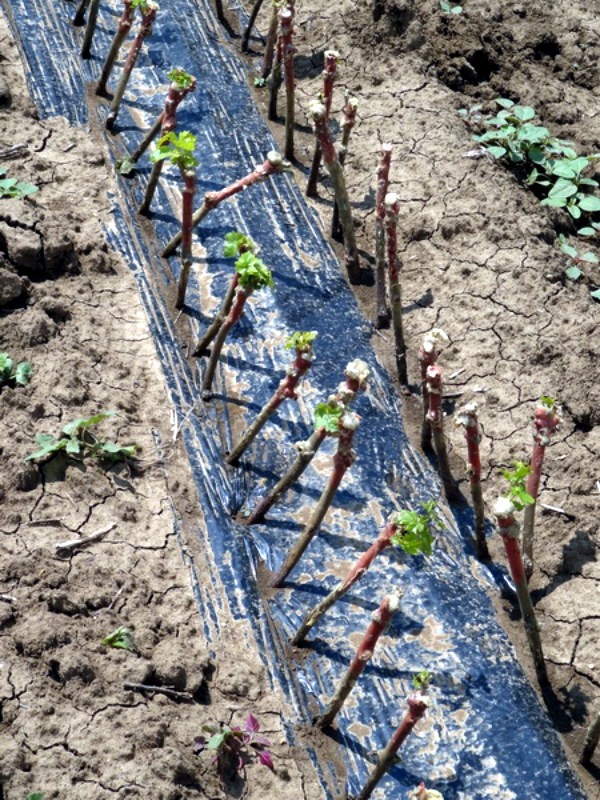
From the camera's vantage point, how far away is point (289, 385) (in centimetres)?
372

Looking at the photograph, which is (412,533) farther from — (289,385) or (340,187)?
(340,187)

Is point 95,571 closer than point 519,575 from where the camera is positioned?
No

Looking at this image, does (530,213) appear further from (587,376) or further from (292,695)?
(292,695)

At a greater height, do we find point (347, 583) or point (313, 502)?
point (347, 583)

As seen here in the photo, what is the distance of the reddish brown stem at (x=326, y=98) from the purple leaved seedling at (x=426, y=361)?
48.4 inches

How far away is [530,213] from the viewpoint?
4738 mm

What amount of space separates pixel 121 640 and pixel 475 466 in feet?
3.97

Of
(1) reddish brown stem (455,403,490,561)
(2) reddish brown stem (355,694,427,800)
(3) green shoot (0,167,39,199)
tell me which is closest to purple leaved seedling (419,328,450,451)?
(1) reddish brown stem (455,403,490,561)

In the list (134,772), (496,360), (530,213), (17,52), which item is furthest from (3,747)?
(17,52)

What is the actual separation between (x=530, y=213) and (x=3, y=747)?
9.86ft

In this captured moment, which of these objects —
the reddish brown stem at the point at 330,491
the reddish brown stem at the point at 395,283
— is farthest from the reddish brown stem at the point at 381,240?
the reddish brown stem at the point at 330,491

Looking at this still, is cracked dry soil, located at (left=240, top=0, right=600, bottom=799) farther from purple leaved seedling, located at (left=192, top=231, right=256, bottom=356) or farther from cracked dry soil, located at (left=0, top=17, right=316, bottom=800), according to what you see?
cracked dry soil, located at (left=0, top=17, right=316, bottom=800)

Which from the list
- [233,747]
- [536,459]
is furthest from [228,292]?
[233,747]

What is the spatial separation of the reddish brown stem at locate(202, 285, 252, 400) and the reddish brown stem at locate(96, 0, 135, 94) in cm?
180
